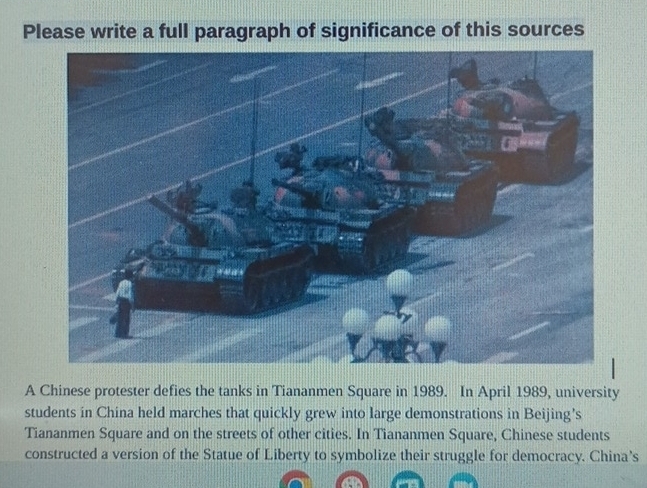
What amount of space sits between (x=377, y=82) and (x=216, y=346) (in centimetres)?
61

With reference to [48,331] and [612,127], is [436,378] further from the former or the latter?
[48,331]

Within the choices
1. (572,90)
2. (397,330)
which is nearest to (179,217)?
(397,330)

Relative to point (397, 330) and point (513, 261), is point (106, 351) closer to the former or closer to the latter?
point (397, 330)

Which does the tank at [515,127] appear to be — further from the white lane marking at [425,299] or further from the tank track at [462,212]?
the white lane marking at [425,299]

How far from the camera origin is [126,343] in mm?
2461

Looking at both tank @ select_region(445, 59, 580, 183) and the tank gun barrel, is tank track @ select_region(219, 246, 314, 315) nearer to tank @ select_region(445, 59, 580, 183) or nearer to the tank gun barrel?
the tank gun barrel

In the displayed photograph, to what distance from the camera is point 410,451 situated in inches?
95.6

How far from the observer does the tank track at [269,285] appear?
8.15ft

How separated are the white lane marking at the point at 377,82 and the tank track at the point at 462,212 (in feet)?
0.83

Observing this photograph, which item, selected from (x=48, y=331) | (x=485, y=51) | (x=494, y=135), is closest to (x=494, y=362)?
(x=494, y=135)

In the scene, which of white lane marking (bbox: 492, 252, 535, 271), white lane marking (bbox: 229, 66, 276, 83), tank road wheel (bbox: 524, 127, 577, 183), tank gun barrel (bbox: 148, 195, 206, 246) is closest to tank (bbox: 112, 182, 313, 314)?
tank gun barrel (bbox: 148, 195, 206, 246)

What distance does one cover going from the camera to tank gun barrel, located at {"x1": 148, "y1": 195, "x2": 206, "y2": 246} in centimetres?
250

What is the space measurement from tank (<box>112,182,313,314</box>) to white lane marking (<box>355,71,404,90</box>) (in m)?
0.30

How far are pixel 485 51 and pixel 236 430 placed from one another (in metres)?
0.89
